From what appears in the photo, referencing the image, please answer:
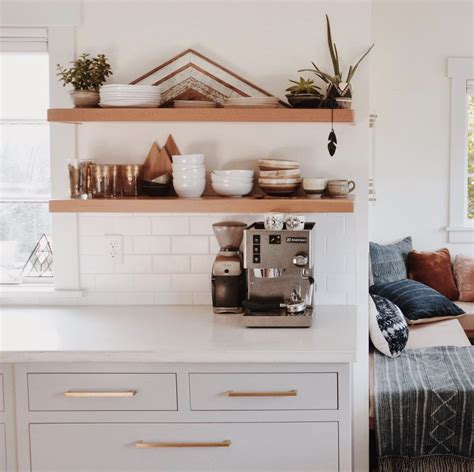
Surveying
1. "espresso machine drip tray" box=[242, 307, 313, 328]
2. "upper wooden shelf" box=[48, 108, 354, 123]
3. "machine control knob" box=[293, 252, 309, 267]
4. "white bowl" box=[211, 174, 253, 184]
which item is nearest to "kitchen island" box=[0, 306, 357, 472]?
"espresso machine drip tray" box=[242, 307, 313, 328]

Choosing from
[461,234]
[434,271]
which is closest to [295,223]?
[434,271]

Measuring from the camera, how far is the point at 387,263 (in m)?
5.29

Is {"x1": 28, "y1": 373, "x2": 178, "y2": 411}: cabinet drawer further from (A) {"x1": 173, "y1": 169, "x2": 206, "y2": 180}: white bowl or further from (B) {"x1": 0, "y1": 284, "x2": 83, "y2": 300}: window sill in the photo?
(A) {"x1": 173, "y1": 169, "x2": 206, "y2": 180}: white bowl

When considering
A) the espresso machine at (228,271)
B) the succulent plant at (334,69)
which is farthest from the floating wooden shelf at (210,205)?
the succulent plant at (334,69)

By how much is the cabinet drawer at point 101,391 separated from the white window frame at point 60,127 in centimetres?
67

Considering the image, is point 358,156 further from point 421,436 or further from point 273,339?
point 421,436

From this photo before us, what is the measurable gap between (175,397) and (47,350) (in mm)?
468

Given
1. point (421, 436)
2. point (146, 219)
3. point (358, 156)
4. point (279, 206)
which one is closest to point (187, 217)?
point (146, 219)

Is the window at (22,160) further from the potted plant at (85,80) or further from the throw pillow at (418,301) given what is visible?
the throw pillow at (418,301)

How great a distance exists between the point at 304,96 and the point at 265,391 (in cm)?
114

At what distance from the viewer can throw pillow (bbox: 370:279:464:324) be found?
480cm

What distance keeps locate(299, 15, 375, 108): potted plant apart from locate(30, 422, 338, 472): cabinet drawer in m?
Result: 1.22

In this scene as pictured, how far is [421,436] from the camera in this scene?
3.51m

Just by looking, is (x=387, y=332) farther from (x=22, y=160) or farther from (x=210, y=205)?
(x=22, y=160)
